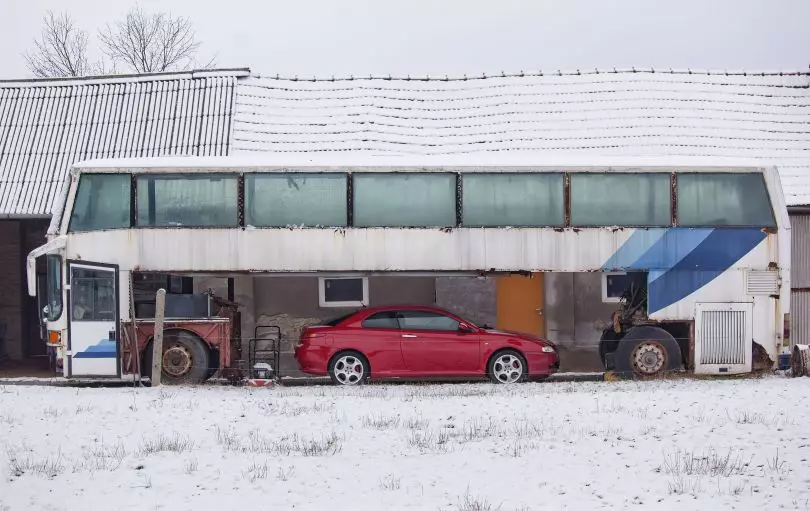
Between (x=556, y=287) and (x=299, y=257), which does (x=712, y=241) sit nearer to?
(x=556, y=287)

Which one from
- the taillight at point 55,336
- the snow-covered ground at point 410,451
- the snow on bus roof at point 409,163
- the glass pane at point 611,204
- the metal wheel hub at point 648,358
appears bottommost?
the snow-covered ground at point 410,451

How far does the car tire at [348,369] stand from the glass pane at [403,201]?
236 cm

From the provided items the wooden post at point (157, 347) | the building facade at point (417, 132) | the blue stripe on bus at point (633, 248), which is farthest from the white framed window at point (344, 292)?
the blue stripe on bus at point (633, 248)

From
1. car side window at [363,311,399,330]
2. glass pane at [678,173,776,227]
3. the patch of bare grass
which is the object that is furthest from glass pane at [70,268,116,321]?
glass pane at [678,173,776,227]

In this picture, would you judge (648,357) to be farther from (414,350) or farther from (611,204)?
(414,350)

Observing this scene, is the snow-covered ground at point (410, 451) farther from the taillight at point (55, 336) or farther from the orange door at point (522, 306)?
the orange door at point (522, 306)

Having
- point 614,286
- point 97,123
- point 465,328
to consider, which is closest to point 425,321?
point 465,328

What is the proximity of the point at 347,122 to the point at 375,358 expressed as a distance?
29.0 ft

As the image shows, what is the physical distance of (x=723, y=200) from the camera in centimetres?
1773

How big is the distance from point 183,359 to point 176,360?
0.13m

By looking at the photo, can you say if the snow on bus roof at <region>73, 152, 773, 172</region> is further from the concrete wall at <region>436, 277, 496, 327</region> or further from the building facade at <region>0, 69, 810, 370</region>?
the concrete wall at <region>436, 277, 496, 327</region>

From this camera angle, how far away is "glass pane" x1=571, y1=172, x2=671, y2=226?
17.7 m

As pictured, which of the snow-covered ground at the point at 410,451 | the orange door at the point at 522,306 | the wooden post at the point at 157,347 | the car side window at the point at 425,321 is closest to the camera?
the snow-covered ground at the point at 410,451

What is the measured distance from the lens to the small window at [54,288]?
17406 millimetres
